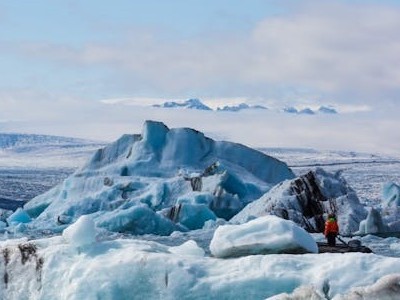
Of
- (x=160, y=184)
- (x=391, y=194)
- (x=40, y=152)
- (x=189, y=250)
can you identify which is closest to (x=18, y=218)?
(x=160, y=184)

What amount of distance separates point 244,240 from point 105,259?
1408 mm

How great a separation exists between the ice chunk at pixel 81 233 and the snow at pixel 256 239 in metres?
1.26

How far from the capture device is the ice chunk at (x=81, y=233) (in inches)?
348

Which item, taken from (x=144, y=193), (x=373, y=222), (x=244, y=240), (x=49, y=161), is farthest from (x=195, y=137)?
(x=49, y=161)

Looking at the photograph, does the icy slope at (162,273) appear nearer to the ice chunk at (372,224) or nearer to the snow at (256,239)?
the snow at (256,239)

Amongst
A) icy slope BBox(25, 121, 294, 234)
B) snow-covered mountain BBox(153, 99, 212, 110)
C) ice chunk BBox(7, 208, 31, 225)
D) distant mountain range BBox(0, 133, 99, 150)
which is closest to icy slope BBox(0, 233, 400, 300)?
icy slope BBox(25, 121, 294, 234)

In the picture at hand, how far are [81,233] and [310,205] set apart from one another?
45.7 ft

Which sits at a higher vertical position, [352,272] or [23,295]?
[352,272]

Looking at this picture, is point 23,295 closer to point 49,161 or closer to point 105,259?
point 105,259

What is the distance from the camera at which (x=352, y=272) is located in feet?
26.4

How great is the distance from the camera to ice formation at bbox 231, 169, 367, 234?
21.6m

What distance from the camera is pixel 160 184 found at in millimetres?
25266

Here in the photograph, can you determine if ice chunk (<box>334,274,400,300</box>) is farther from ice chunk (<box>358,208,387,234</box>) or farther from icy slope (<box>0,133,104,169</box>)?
icy slope (<box>0,133,104,169</box>)

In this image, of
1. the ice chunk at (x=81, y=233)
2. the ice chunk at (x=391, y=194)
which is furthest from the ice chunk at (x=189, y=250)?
the ice chunk at (x=391, y=194)
